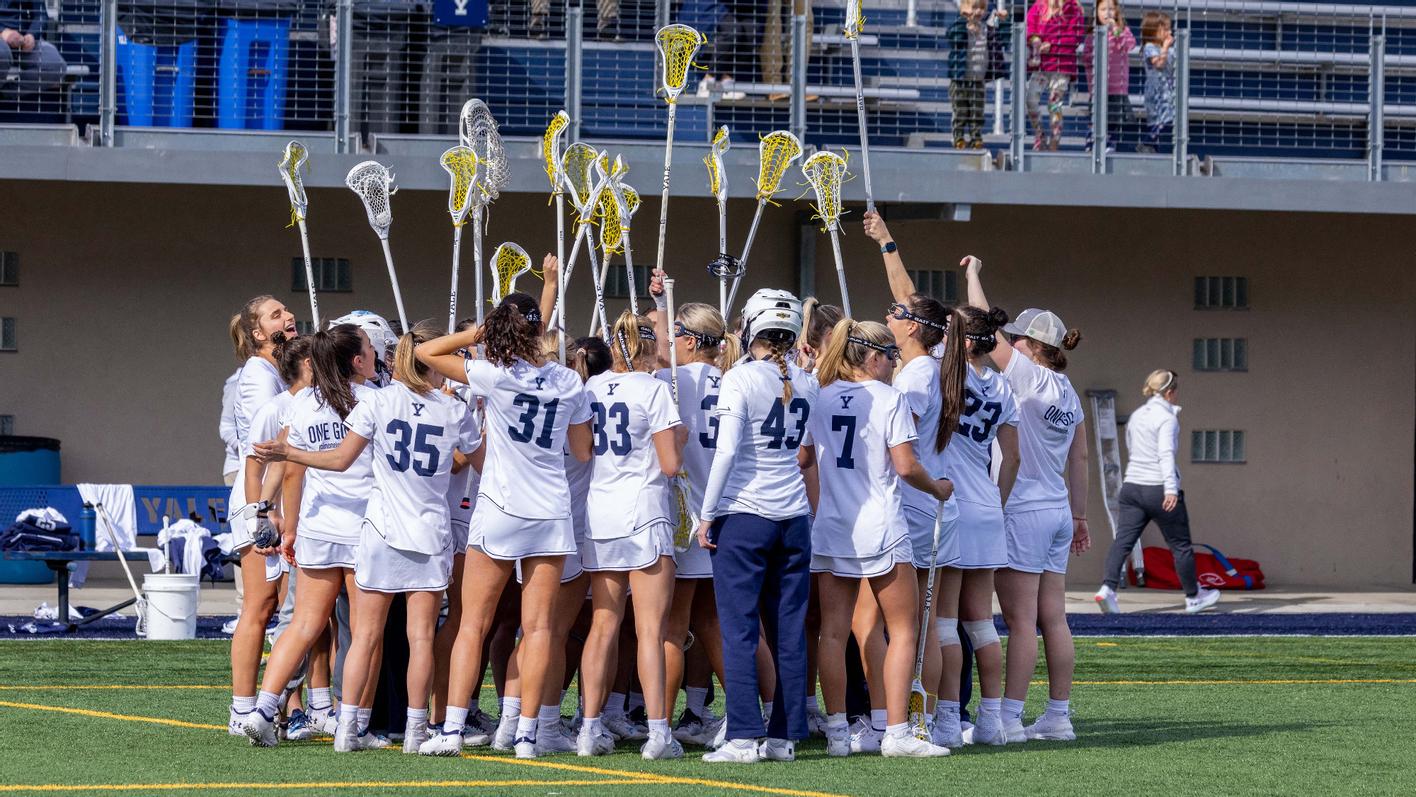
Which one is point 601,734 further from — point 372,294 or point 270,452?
point 372,294

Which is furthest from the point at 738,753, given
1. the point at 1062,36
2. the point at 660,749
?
the point at 1062,36

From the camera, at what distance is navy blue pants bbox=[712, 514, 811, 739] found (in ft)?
23.7

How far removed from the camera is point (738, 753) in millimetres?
7266

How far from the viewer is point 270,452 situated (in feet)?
24.1

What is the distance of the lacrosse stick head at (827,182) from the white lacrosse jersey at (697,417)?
1845 mm

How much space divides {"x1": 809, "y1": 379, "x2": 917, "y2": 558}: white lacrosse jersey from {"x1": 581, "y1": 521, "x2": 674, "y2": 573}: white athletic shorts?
61cm

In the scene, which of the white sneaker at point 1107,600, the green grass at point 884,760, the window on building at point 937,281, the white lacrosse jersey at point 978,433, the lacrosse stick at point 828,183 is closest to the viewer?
the green grass at point 884,760

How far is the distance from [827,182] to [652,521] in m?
3.19

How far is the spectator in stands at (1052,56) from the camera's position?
54.7 feet

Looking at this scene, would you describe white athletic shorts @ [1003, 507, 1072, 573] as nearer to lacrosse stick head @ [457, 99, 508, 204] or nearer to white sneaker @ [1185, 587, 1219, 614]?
lacrosse stick head @ [457, 99, 508, 204]

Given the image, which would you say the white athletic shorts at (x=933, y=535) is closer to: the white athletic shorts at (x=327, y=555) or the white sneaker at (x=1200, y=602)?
the white athletic shorts at (x=327, y=555)

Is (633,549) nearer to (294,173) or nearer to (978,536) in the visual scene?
(978,536)

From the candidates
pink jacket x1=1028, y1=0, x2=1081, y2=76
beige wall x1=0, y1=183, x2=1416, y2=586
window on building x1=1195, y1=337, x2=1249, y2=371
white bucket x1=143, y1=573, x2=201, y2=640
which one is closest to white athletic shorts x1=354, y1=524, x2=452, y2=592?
white bucket x1=143, y1=573, x2=201, y2=640

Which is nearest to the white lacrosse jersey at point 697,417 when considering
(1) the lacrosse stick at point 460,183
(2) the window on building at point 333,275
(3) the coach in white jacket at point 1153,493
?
(1) the lacrosse stick at point 460,183
